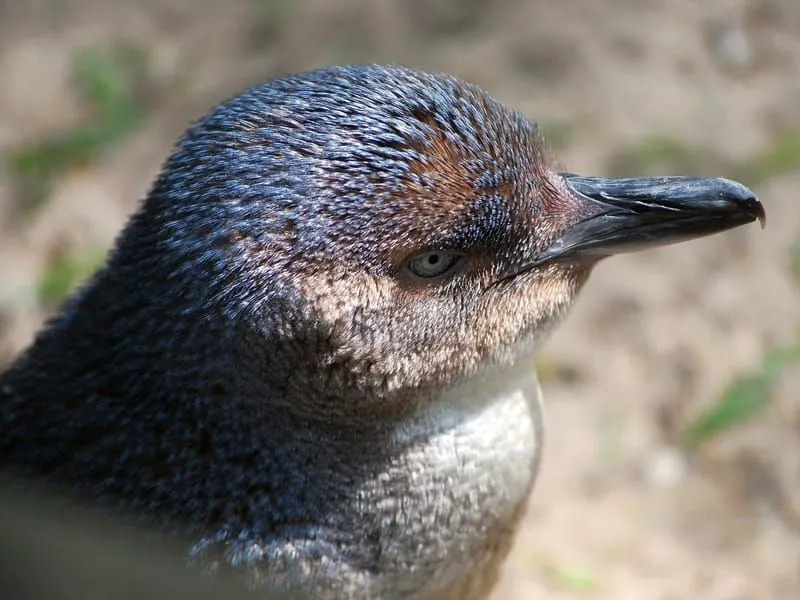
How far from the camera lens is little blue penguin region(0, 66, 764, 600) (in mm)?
2260

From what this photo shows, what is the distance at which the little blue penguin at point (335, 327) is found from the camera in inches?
89.0

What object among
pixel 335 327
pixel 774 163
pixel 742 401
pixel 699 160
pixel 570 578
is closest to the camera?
pixel 335 327

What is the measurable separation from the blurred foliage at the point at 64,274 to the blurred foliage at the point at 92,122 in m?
0.35

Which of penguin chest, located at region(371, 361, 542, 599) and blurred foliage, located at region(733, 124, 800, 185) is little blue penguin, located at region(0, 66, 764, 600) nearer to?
penguin chest, located at region(371, 361, 542, 599)

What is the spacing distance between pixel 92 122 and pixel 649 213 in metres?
3.24

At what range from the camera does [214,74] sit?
4.97 metres

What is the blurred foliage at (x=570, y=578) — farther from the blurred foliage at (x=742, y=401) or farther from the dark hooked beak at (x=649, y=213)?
the dark hooked beak at (x=649, y=213)

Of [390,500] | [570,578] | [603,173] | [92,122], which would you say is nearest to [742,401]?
[570,578]

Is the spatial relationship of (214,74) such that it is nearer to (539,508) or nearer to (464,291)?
(539,508)

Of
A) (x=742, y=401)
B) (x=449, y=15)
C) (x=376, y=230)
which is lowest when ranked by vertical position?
(x=376, y=230)

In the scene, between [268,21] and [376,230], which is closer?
[376,230]

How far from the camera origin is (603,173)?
4.23 m

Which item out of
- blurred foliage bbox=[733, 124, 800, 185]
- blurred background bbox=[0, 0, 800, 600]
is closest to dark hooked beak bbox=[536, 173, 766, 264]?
blurred background bbox=[0, 0, 800, 600]

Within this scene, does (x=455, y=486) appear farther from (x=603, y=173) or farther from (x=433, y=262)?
(x=603, y=173)
